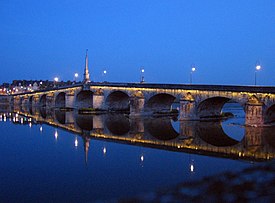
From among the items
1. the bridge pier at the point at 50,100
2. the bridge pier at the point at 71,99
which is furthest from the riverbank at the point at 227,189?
the bridge pier at the point at 50,100

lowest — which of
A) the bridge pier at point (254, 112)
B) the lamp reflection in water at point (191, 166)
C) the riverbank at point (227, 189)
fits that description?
the lamp reflection in water at point (191, 166)

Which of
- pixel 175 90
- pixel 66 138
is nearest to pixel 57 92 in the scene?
pixel 175 90

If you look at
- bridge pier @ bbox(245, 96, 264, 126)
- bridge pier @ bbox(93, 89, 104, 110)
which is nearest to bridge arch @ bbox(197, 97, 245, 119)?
bridge pier @ bbox(245, 96, 264, 126)

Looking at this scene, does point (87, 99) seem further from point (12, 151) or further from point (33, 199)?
point (33, 199)

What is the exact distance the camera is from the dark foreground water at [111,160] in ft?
42.7

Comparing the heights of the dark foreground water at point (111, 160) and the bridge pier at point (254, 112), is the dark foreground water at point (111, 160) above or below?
below

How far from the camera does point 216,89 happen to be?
137ft

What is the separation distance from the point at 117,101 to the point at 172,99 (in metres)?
14.1

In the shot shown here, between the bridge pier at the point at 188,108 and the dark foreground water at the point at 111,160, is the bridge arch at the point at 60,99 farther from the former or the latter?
the dark foreground water at the point at 111,160

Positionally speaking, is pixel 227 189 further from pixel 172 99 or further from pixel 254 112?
pixel 172 99

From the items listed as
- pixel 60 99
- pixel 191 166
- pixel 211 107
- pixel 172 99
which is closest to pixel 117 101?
pixel 172 99

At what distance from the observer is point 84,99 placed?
7081cm

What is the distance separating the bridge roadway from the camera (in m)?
37.1

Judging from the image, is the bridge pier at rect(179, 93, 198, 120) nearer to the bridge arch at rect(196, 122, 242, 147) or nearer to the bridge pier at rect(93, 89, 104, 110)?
the bridge arch at rect(196, 122, 242, 147)
